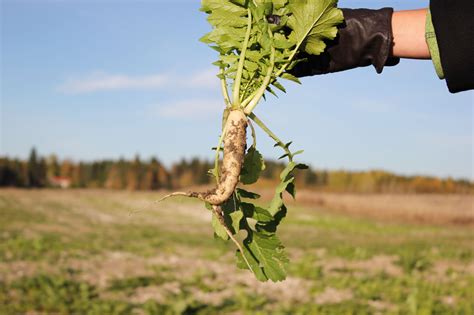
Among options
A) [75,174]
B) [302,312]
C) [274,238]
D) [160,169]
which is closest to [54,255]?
[302,312]

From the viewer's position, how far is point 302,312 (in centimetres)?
852

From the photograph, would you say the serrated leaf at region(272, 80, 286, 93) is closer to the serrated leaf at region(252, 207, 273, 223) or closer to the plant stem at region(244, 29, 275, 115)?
the plant stem at region(244, 29, 275, 115)

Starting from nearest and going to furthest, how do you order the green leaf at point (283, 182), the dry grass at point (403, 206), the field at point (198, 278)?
the green leaf at point (283, 182) < the field at point (198, 278) < the dry grass at point (403, 206)

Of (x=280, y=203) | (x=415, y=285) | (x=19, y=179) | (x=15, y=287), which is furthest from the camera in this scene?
(x=19, y=179)

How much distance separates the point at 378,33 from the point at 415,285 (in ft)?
Result: 31.2

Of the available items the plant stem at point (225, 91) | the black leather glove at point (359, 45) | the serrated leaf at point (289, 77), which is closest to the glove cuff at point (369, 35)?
the black leather glove at point (359, 45)

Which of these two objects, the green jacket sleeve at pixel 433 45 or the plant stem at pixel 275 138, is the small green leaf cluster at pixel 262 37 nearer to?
the plant stem at pixel 275 138

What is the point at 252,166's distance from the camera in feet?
7.70

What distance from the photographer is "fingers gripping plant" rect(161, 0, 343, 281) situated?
2.17 m

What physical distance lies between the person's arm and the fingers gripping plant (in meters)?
0.26

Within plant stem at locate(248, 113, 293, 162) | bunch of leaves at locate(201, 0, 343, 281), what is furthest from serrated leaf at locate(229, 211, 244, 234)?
plant stem at locate(248, 113, 293, 162)

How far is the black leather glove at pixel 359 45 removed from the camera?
7.48 feet

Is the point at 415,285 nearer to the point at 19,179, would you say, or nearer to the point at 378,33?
the point at 378,33

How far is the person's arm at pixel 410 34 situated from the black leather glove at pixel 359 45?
0.03 m
